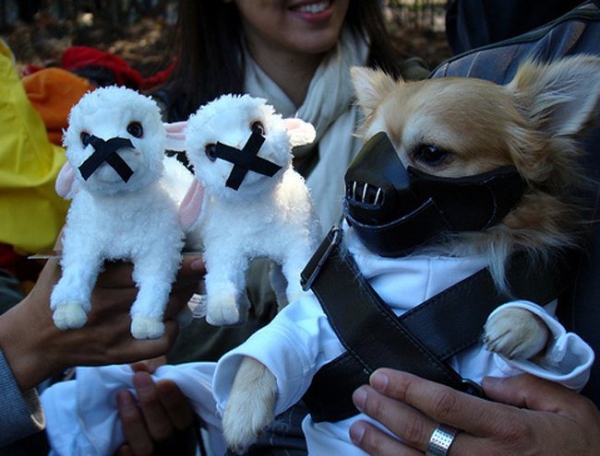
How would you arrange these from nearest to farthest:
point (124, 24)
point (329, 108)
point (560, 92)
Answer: point (560, 92) < point (329, 108) < point (124, 24)

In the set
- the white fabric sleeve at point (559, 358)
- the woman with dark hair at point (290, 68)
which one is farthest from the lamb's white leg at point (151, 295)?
the woman with dark hair at point (290, 68)

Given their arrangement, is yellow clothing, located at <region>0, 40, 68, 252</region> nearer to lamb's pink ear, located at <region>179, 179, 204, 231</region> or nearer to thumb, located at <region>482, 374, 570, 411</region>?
lamb's pink ear, located at <region>179, 179, 204, 231</region>

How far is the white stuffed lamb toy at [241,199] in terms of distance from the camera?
1367 millimetres

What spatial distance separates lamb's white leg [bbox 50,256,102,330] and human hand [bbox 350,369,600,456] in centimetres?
58

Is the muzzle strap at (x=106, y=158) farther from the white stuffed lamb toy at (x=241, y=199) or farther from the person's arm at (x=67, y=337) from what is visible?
the person's arm at (x=67, y=337)

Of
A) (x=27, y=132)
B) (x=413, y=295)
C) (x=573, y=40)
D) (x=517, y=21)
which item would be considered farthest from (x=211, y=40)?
(x=413, y=295)

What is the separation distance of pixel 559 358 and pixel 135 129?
92 cm

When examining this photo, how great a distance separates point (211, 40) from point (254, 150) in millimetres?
1551

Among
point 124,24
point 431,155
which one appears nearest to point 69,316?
point 431,155

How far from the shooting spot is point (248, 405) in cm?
133

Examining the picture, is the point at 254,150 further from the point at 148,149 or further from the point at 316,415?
the point at 316,415

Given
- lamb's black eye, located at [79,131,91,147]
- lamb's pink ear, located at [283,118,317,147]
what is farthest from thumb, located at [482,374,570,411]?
lamb's black eye, located at [79,131,91,147]

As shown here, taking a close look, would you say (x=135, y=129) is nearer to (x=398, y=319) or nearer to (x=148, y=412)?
(x=398, y=319)

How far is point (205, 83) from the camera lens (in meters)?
2.67
